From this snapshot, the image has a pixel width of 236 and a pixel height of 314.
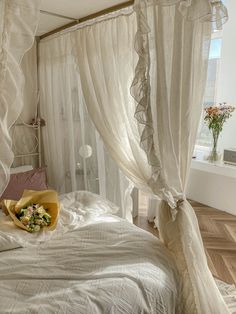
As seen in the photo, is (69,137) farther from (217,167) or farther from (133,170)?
(217,167)

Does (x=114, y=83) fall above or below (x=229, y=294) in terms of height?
above

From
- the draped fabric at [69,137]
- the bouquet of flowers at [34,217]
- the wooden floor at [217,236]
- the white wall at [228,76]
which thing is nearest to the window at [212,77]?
the white wall at [228,76]

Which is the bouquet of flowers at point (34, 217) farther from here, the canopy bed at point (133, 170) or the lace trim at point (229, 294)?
the lace trim at point (229, 294)

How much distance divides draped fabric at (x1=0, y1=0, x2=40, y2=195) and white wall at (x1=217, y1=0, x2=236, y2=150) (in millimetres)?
2932

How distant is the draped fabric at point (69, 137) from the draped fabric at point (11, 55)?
1.31 metres

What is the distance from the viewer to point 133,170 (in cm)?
192

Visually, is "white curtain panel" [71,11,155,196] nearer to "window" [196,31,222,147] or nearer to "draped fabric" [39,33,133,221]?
"draped fabric" [39,33,133,221]

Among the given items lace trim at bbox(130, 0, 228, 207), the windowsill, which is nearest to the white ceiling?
lace trim at bbox(130, 0, 228, 207)

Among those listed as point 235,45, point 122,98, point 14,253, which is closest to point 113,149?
point 122,98

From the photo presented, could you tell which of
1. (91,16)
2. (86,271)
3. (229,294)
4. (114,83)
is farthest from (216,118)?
(86,271)

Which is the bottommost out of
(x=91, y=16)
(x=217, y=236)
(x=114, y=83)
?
(x=217, y=236)

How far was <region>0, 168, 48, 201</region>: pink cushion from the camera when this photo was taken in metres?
2.41

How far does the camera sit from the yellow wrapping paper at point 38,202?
1.98 metres

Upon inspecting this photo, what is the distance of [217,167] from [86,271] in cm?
226
